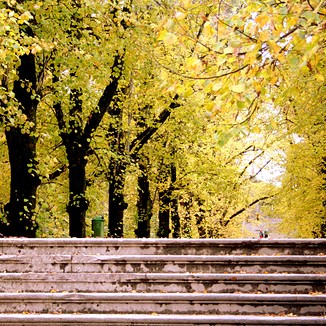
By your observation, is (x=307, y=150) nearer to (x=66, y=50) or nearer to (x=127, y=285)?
(x=66, y=50)

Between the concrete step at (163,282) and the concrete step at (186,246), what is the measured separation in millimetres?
659

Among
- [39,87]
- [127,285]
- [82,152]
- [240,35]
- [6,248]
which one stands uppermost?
[39,87]

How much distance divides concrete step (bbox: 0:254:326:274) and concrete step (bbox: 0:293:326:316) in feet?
2.80

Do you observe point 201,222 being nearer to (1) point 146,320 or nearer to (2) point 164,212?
(2) point 164,212

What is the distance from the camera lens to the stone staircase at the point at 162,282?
7.07 meters

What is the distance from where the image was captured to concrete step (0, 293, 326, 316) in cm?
716

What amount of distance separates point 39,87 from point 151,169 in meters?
11.3

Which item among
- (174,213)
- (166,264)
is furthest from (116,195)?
(166,264)

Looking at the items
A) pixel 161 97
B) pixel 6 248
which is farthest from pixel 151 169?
pixel 6 248

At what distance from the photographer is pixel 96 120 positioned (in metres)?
15.1

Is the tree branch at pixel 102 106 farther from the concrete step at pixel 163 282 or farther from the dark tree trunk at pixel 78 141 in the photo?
the concrete step at pixel 163 282

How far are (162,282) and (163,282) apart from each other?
14 millimetres

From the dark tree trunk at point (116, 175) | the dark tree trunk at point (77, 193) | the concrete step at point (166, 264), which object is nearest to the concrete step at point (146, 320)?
the concrete step at point (166, 264)

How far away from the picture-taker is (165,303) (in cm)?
725
